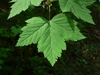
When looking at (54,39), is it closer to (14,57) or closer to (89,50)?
(14,57)

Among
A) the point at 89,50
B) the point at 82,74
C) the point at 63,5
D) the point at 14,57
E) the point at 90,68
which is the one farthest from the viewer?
the point at 89,50

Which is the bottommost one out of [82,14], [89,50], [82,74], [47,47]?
[89,50]

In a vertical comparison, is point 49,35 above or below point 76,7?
below

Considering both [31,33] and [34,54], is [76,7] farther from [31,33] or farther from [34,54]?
[34,54]

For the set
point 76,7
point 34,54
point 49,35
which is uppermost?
point 76,7

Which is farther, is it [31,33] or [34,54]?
[34,54]

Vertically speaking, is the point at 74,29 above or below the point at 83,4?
below

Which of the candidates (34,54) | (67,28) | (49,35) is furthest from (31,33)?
(34,54)

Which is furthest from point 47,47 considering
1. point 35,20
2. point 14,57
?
point 14,57

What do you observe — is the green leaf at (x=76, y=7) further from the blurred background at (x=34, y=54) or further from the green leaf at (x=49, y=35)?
the blurred background at (x=34, y=54)
